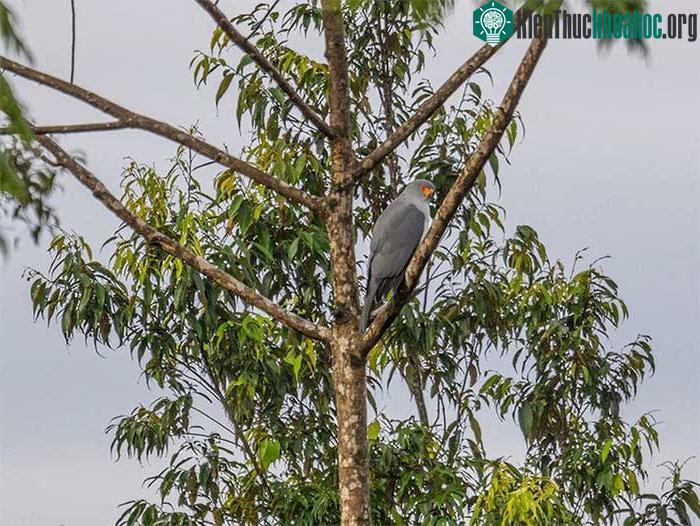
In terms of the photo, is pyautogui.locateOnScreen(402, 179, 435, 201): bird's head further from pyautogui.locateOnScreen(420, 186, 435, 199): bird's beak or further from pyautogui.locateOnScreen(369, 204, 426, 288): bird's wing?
pyautogui.locateOnScreen(369, 204, 426, 288): bird's wing

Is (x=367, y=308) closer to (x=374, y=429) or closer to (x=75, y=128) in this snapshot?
(x=75, y=128)

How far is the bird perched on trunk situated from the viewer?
15.8ft

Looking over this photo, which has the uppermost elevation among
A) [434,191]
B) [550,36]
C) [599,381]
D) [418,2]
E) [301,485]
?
[434,191]

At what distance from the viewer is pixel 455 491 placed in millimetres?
6051

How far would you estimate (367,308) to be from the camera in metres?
4.64

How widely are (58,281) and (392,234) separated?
175 cm

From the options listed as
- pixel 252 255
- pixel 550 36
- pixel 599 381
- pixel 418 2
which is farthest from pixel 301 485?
pixel 418 2

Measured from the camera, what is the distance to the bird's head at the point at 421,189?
5742 millimetres

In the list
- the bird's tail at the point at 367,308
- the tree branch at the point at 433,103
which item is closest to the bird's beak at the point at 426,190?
the bird's tail at the point at 367,308

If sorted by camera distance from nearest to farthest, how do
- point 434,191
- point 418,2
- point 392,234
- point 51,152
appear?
point 418,2, point 51,152, point 392,234, point 434,191

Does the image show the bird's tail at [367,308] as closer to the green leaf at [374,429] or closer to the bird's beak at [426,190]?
the bird's beak at [426,190]

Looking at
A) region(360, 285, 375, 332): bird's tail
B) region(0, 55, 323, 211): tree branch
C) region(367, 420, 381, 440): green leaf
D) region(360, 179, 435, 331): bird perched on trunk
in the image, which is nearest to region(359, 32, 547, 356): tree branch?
region(360, 285, 375, 332): bird's tail

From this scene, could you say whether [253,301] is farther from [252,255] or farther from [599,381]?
[599,381]

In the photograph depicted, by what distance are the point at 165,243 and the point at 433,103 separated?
92 centimetres
